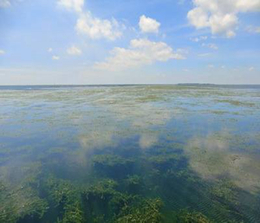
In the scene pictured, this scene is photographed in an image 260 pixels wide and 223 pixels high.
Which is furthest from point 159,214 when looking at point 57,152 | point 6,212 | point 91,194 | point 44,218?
point 57,152

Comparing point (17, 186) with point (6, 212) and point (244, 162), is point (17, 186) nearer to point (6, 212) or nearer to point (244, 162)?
point (6, 212)

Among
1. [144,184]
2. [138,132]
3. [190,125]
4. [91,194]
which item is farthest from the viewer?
[190,125]

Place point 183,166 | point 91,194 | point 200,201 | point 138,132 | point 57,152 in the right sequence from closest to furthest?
point 200,201 < point 91,194 < point 183,166 < point 57,152 < point 138,132

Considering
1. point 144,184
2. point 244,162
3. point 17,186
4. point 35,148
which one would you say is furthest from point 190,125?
point 17,186

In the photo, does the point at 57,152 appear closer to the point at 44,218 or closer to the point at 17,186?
the point at 17,186

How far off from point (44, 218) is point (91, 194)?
193cm

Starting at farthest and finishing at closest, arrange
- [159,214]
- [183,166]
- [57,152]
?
[57,152] → [183,166] → [159,214]

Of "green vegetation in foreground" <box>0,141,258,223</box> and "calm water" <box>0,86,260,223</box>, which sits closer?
"green vegetation in foreground" <box>0,141,258,223</box>

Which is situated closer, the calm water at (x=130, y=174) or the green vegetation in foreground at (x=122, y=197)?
the green vegetation in foreground at (x=122, y=197)

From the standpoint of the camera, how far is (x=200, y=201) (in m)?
7.86

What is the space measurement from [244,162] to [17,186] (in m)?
11.2

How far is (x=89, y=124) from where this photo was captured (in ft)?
68.1

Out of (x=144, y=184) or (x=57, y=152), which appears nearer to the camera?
(x=144, y=184)

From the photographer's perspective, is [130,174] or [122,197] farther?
[130,174]
